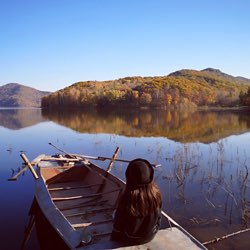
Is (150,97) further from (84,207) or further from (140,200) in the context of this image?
(140,200)

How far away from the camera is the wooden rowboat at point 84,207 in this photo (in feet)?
16.9

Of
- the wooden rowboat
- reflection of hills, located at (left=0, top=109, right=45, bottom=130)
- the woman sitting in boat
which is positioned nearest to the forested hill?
reflection of hills, located at (left=0, top=109, right=45, bottom=130)

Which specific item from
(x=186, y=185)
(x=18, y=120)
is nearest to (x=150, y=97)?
(x=18, y=120)

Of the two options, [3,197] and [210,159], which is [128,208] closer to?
[3,197]

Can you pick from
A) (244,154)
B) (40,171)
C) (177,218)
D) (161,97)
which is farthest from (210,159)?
(161,97)

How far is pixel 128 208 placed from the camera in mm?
4625

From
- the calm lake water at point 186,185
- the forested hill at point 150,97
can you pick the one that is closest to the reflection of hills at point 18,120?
the calm lake water at point 186,185

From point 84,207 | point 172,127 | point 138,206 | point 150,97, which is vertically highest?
point 150,97

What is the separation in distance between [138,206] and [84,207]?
4091 millimetres

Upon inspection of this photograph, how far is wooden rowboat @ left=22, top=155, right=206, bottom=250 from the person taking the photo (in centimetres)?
516

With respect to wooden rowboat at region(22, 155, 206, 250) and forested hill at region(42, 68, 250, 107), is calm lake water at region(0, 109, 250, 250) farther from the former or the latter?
forested hill at region(42, 68, 250, 107)

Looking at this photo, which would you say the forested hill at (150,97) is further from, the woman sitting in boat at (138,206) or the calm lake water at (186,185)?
the woman sitting in boat at (138,206)

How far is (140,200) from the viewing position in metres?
4.61

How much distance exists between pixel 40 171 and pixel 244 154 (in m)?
12.1
